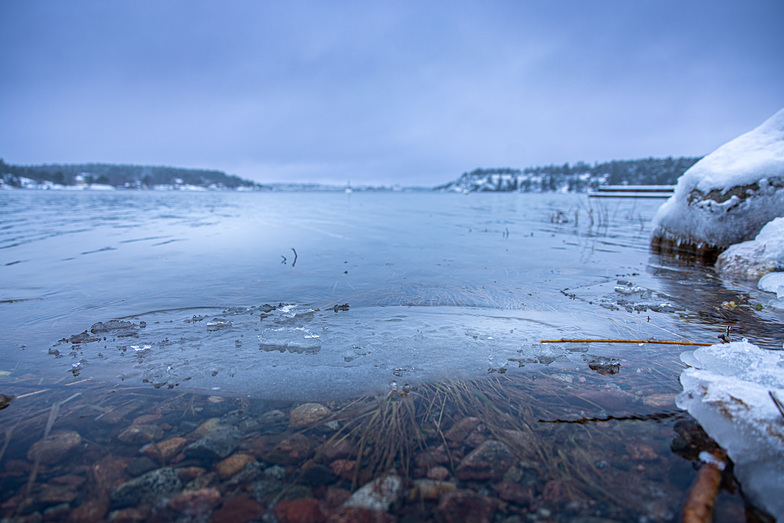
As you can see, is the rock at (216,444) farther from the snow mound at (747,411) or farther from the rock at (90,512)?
the snow mound at (747,411)

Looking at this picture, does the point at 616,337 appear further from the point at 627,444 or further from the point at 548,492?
the point at 548,492

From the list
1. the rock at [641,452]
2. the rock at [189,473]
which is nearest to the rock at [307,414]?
the rock at [189,473]

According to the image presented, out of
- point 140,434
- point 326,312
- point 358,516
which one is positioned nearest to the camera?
point 358,516

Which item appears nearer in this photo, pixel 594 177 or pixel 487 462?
pixel 487 462

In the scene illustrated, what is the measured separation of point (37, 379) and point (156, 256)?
635 cm

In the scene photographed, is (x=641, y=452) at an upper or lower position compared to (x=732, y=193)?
lower

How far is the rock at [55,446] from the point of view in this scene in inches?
77.5

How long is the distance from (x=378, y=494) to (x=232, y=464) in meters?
0.84

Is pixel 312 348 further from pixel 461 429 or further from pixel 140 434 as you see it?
pixel 461 429

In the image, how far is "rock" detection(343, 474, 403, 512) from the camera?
1.68 m

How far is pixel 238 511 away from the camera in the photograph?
1.65 metres

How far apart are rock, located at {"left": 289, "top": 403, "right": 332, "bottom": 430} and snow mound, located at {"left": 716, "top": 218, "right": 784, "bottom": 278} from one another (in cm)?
788

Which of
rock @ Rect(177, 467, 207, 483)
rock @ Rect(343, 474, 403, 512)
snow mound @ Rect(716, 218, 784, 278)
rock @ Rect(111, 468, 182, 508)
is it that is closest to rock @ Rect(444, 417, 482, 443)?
rock @ Rect(343, 474, 403, 512)

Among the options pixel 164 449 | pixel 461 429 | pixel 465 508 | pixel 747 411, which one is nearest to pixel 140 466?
pixel 164 449
